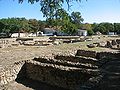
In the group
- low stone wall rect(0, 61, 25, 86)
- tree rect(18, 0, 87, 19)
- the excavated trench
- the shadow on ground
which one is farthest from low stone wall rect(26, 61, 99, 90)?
tree rect(18, 0, 87, 19)

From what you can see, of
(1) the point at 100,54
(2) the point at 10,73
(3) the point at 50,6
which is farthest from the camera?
(1) the point at 100,54

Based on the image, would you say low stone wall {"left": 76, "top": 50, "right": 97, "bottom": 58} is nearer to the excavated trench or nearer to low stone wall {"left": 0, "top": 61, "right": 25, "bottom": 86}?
the excavated trench

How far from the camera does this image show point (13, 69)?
46.0 feet

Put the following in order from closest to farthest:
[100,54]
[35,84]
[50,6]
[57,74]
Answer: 1. [50,6]
2. [57,74]
3. [35,84]
4. [100,54]

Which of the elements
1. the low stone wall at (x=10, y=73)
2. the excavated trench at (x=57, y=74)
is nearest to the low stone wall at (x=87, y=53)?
the excavated trench at (x=57, y=74)

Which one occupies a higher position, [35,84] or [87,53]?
[87,53]

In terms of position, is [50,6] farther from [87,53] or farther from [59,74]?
[87,53]

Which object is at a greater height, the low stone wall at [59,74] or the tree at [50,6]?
the tree at [50,6]

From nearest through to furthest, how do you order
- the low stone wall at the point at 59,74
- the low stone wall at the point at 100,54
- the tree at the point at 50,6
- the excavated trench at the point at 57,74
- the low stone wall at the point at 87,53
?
the tree at the point at 50,6 → the excavated trench at the point at 57,74 → the low stone wall at the point at 59,74 → the low stone wall at the point at 100,54 → the low stone wall at the point at 87,53

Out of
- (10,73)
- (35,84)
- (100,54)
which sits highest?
(100,54)

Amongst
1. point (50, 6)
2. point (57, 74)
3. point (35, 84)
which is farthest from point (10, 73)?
point (50, 6)

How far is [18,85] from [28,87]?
2.08ft

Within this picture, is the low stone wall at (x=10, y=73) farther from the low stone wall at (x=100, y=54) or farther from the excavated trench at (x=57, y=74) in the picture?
the low stone wall at (x=100, y=54)

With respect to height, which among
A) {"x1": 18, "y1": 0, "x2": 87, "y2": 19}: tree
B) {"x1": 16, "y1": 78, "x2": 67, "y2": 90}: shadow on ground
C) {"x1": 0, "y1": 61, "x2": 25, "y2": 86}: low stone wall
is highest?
{"x1": 18, "y1": 0, "x2": 87, "y2": 19}: tree
